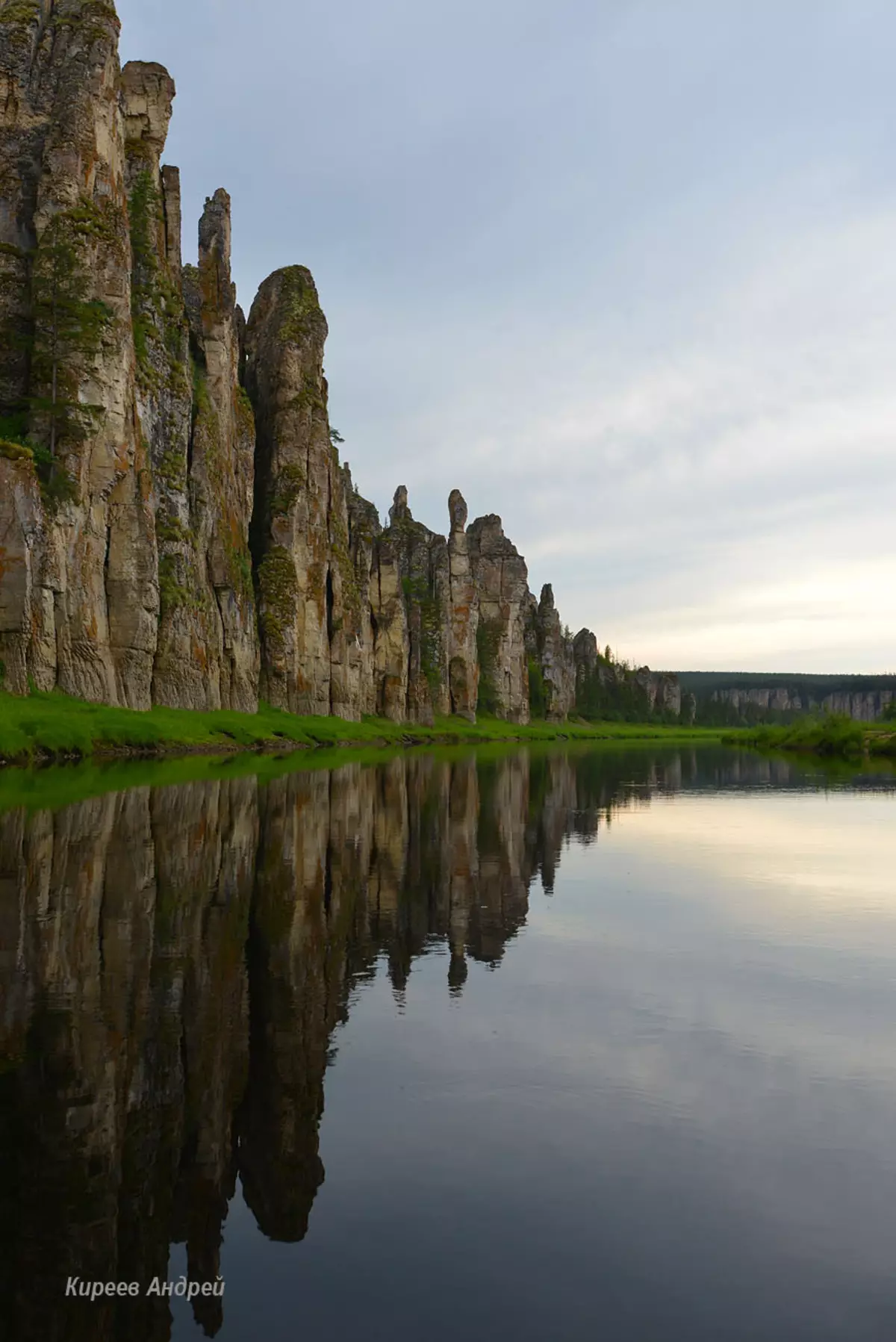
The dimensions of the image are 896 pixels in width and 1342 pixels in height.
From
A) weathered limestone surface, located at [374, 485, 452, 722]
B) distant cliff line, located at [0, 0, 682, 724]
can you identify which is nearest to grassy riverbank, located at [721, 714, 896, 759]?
weathered limestone surface, located at [374, 485, 452, 722]

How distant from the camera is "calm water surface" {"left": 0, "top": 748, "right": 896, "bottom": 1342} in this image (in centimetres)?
479

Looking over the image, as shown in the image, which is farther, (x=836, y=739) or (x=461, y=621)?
(x=461, y=621)

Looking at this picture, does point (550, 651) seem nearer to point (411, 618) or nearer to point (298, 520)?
point (411, 618)

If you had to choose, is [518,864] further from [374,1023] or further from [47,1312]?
[47,1312]

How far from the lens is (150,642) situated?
2163 inches

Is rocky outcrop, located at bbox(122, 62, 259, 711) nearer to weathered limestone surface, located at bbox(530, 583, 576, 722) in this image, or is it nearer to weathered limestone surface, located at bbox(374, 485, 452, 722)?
weathered limestone surface, located at bbox(374, 485, 452, 722)

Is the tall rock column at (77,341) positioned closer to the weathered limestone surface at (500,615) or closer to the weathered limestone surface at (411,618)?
the weathered limestone surface at (411,618)

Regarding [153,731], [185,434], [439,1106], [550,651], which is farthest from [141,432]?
[550,651]

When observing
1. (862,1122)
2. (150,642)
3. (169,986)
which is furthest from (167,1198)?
(150,642)

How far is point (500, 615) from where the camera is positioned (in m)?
162

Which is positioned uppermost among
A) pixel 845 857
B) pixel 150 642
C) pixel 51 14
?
pixel 51 14

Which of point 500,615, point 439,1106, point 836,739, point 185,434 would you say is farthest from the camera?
point 500,615

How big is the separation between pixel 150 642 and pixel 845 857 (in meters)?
42.9

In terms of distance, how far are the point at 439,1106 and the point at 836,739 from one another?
292ft
